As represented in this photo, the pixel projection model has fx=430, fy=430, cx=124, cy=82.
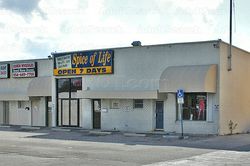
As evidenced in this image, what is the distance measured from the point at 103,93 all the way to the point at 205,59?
24.6 ft

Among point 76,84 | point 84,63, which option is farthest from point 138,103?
point 76,84

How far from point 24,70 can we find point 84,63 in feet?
22.5

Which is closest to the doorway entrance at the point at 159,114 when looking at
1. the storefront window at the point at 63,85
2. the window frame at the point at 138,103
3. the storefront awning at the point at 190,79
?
the window frame at the point at 138,103

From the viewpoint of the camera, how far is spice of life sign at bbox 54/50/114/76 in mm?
30641

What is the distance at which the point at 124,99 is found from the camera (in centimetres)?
2975

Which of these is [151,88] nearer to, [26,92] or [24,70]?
[26,92]

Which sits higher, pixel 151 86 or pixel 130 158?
pixel 151 86

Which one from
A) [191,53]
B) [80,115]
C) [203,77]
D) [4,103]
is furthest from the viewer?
[4,103]

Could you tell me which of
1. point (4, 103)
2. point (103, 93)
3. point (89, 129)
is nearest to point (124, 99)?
point (103, 93)

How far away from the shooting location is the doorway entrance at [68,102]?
1276 inches

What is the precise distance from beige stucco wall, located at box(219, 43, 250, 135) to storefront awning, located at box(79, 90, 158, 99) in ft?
14.3

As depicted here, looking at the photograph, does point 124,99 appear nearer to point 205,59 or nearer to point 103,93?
point 103,93

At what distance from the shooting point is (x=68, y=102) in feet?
108

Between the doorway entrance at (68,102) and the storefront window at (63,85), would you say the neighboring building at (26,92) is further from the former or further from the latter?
the doorway entrance at (68,102)
